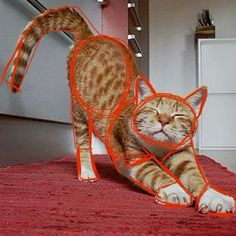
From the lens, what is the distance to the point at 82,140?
1409 mm

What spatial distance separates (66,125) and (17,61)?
1.26 metres

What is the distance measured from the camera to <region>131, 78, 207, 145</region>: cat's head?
3.35 feet

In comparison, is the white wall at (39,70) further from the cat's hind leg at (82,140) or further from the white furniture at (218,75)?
the white furniture at (218,75)

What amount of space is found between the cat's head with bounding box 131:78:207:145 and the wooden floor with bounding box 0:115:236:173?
753 mm

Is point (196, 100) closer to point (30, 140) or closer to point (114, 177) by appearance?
point (114, 177)

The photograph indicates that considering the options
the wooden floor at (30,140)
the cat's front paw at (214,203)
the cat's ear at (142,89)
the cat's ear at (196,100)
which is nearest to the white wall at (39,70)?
the wooden floor at (30,140)

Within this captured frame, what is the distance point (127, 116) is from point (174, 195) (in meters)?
0.34

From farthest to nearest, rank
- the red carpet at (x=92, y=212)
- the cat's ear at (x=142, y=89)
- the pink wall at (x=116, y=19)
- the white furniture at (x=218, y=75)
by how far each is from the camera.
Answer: the white furniture at (x=218, y=75) < the pink wall at (x=116, y=19) < the cat's ear at (x=142, y=89) < the red carpet at (x=92, y=212)

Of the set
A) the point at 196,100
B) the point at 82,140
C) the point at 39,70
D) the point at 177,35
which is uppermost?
the point at 177,35

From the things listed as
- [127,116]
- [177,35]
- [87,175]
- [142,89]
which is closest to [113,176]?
[87,175]

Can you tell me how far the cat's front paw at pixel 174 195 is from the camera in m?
0.91

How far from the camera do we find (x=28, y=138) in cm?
191

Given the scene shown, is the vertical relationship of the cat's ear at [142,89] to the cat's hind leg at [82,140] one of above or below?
above

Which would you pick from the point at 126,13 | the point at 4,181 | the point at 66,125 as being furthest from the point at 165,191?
the point at 126,13
